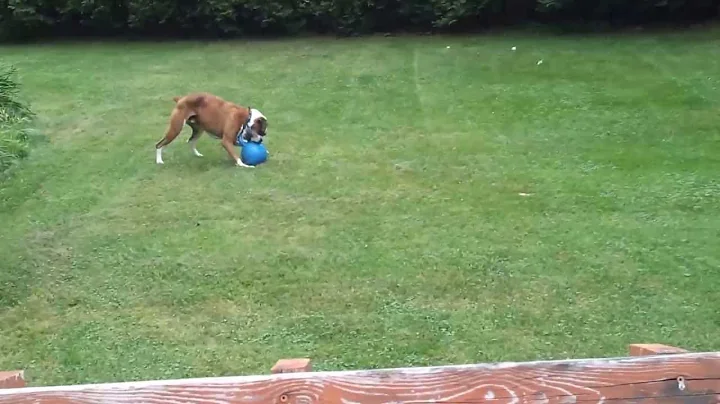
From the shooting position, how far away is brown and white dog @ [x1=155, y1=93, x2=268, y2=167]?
257 inches

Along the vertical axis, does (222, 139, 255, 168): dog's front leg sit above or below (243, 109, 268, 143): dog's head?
below

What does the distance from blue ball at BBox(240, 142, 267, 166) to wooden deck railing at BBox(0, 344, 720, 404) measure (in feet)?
16.0

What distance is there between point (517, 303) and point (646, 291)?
66 centimetres

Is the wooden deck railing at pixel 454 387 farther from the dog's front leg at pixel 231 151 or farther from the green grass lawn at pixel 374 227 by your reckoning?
the dog's front leg at pixel 231 151

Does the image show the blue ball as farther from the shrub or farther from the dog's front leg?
the shrub

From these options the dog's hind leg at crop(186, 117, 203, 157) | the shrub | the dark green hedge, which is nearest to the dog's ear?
the dog's hind leg at crop(186, 117, 203, 157)

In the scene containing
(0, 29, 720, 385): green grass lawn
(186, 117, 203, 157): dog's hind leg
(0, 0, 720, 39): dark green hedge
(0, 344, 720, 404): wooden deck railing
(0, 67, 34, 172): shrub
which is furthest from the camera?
(0, 0, 720, 39): dark green hedge

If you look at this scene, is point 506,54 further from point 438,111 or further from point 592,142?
point 592,142

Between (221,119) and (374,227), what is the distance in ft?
6.04

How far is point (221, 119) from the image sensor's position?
654 cm

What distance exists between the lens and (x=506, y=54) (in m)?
10.6

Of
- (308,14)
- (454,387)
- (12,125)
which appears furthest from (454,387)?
(308,14)

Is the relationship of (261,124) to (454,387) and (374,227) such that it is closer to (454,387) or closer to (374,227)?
(374,227)

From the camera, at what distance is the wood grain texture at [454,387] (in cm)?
177
